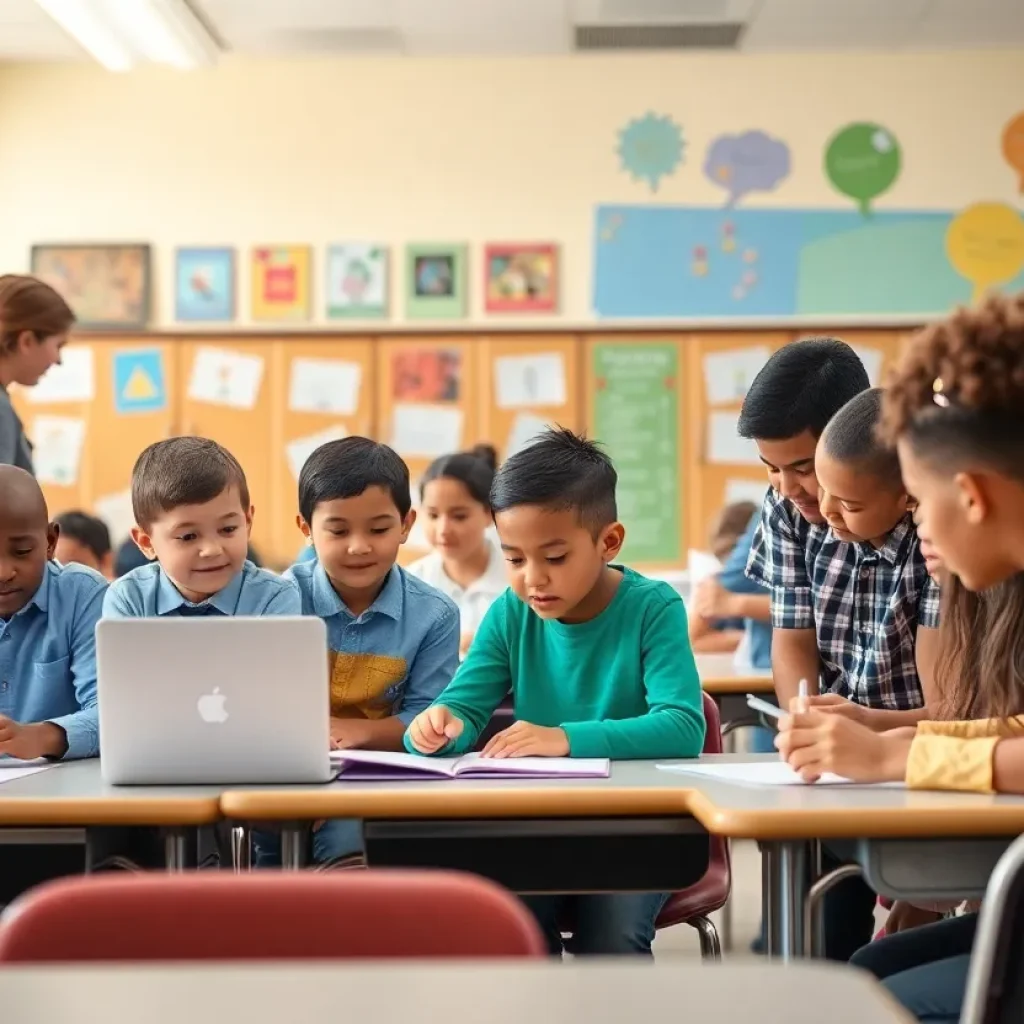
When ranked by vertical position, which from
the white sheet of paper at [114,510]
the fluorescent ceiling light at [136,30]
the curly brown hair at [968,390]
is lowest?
the white sheet of paper at [114,510]

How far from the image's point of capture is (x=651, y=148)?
589cm

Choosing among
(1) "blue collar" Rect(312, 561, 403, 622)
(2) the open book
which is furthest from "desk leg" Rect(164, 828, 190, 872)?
(1) "blue collar" Rect(312, 561, 403, 622)

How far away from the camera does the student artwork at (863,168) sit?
5836 mm

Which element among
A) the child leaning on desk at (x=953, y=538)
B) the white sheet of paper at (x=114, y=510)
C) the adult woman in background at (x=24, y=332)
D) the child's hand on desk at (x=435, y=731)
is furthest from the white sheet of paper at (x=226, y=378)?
the child leaning on desk at (x=953, y=538)

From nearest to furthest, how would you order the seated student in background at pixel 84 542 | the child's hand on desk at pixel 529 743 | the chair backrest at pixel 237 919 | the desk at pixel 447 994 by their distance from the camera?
the desk at pixel 447 994
the chair backrest at pixel 237 919
the child's hand on desk at pixel 529 743
the seated student in background at pixel 84 542

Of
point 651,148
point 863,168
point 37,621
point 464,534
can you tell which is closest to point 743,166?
point 651,148

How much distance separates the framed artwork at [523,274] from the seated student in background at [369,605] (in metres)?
3.63

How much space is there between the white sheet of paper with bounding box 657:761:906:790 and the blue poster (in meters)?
4.42

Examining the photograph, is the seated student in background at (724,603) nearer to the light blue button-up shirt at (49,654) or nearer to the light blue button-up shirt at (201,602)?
the light blue button-up shirt at (201,602)

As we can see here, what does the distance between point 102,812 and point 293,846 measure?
0.75ft

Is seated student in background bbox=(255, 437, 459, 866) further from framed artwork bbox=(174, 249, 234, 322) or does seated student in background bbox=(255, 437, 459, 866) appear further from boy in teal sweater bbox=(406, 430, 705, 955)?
framed artwork bbox=(174, 249, 234, 322)

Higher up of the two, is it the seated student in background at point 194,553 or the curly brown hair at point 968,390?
the curly brown hair at point 968,390

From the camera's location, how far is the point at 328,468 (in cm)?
231

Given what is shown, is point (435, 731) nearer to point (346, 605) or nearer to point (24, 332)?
point (346, 605)
